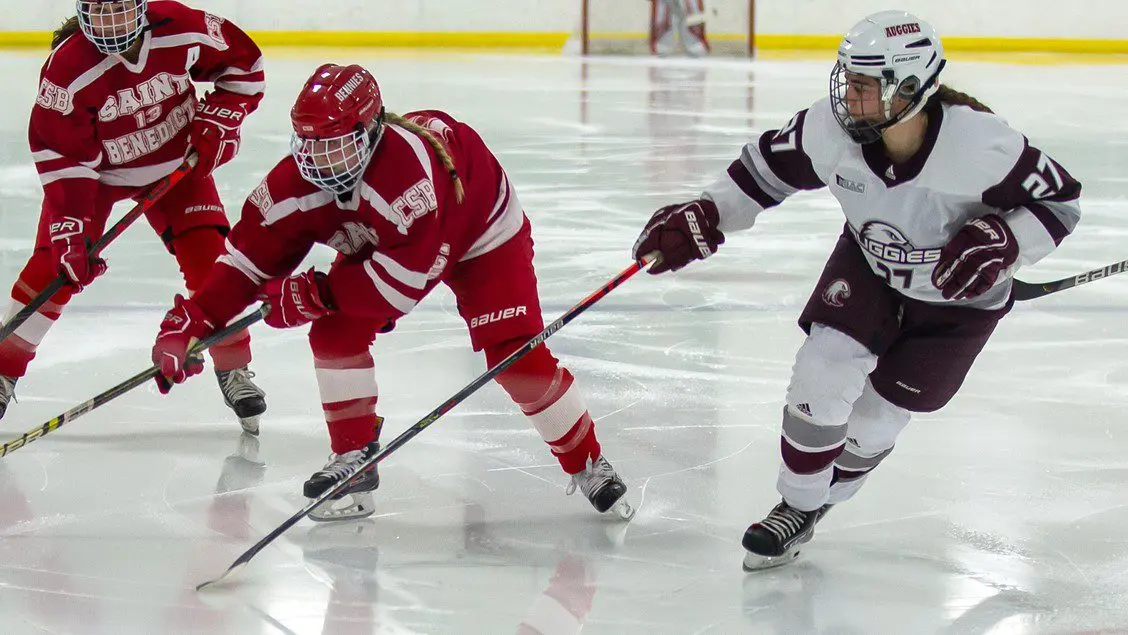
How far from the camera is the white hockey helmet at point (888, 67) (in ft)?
6.72

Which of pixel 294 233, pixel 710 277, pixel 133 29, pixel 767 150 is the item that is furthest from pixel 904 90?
pixel 710 277

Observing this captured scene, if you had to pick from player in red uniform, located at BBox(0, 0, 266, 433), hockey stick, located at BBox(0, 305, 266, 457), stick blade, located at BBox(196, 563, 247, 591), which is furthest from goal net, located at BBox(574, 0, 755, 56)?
stick blade, located at BBox(196, 563, 247, 591)

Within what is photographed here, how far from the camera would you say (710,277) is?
4.30 metres

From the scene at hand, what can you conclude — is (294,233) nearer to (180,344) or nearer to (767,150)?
(180,344)

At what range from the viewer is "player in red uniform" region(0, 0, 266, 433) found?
2.83 m

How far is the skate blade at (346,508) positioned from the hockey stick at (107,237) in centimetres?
82

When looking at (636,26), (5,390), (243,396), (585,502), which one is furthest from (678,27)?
(585,502)

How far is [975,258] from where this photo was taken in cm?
202

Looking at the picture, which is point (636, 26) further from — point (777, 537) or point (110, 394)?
point (777, 537)

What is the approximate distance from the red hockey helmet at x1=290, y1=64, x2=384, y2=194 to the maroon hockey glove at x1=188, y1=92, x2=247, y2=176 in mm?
815

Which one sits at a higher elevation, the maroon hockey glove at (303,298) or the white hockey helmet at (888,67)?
the white hockey helmet at (888,67)

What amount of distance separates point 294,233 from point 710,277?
2.17 metres

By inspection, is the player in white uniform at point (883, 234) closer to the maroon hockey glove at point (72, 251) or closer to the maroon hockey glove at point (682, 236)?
the maroon hockey glove at point (682, 236)

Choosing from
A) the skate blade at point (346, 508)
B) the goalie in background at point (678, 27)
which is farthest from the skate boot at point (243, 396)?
the goalie in background at point (678, 27)
